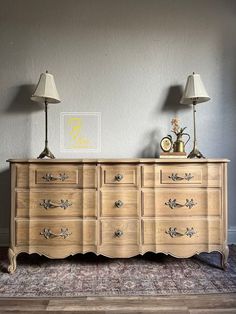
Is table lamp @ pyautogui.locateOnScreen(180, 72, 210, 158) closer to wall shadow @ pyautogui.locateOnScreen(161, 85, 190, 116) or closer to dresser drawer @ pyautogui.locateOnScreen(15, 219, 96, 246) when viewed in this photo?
wall shadow @ pyautogui.locateOnScreen(161, 85, 190, 116)

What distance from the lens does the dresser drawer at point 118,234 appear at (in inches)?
67.9

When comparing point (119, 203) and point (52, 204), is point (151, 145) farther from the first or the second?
point (52, 204)

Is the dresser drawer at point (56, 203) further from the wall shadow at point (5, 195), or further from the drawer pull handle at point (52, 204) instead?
the wall shadow at point (5, 195)

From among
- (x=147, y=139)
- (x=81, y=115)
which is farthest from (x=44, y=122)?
(x=147, y=139)

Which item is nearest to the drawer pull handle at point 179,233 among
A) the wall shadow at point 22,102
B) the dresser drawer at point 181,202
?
the dresser drawer at point 181,202

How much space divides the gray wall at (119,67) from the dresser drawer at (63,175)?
0.60m

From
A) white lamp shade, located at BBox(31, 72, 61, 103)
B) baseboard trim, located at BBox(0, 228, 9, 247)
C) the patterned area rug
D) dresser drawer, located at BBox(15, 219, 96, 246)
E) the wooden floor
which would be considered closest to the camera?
the wooden floor

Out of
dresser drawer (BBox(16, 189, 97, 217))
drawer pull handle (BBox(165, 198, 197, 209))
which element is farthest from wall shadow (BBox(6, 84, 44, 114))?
drawer pull handle (BBox(165, 198, 197, 209))

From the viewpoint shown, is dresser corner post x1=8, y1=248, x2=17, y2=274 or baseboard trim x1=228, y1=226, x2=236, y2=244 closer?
dresser corner post x1=8, y1=248, x2=17, y2=274

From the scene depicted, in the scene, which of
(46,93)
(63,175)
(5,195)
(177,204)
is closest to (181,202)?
(177,204)

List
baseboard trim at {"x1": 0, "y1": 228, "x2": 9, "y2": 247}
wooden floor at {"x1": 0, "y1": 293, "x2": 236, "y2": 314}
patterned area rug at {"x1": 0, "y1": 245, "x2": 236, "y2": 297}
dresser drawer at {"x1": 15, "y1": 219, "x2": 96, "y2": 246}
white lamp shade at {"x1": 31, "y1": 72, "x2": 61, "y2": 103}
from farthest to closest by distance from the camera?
baseboard trim at {"x1": 0, "y1": 228, "x2": 9, "y2": 247} < white lamp shade at {"x1": 31, "y1": 72, "x2": 61, "y2": 103} < dresser drawer at {"x1": 15, "y1": 219, "x2": 96, "y2": 246} < patterned area rug at {"x1": 0, "y1": 245, "x2": 236, "y2": 297} < wooden floor at {"x1": 0, "y1": 293, "x2": 236, "y2": 314}

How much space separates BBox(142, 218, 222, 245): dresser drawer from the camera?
173cm

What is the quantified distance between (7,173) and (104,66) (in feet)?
4.69

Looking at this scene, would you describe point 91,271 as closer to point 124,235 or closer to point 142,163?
point 124,235
